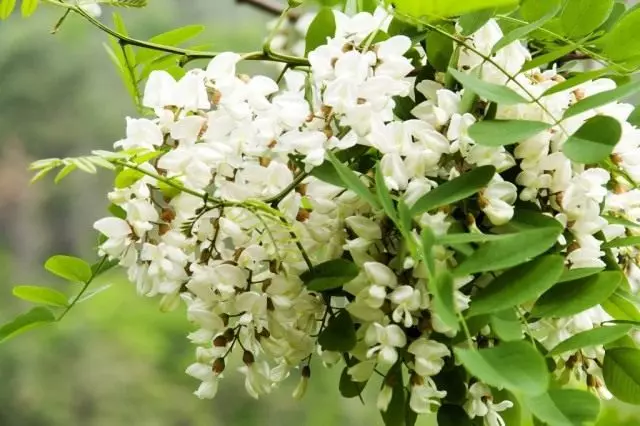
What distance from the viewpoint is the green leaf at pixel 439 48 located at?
0.48 metres

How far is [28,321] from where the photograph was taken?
54 centimetres

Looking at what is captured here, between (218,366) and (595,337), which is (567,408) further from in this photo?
(218,366)

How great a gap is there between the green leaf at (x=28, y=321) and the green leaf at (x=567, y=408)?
306mm

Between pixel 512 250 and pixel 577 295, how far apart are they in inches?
2.9

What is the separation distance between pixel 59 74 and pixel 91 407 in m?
0.44

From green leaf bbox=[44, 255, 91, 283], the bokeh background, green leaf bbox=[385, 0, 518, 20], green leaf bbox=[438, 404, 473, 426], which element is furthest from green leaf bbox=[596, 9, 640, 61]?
the bokeh background

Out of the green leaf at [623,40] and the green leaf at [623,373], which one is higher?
the green leaf at [623,40]

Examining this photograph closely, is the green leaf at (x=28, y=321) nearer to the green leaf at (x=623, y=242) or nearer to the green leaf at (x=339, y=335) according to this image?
the green leaf at (x=339, y=335)

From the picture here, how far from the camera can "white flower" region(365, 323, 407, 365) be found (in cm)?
44

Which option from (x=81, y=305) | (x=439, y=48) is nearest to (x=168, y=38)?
(x=439, y=48)

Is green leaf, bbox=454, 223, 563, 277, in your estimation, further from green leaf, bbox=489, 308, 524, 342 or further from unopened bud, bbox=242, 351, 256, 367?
unopened bud, bbox=242, 351, 256, 367

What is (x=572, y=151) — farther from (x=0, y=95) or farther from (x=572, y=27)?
(x=0, y=95)

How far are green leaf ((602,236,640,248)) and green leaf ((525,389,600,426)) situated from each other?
0.11 metres

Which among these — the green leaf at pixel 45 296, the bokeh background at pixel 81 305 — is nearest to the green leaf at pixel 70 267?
the green leaf at pixel 45 296
